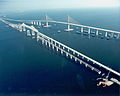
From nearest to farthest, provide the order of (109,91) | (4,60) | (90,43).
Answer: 1. (109,91)
2. (4,60)
3. (90,43)

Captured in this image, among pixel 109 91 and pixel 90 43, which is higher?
pixel 90 43

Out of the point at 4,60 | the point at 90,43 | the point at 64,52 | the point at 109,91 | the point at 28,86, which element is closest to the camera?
the point at 109,91

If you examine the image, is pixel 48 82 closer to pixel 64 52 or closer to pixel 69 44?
pixel 64 52

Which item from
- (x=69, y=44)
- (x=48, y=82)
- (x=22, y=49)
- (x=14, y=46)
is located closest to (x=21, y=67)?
(x=48, y=82)

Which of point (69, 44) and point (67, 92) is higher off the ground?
point (69, 44)

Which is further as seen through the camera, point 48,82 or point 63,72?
point 63,72

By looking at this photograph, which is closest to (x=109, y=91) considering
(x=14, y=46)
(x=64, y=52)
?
(x=64, y=52)

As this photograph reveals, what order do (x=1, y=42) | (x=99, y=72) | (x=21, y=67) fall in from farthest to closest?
(x=1, y=42), (x=21, y=67), (x=99, y=72)

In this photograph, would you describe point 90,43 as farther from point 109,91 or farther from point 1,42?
point 1,42

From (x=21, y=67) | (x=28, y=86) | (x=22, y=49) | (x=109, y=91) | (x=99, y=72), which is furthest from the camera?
(x=22, y=49)
